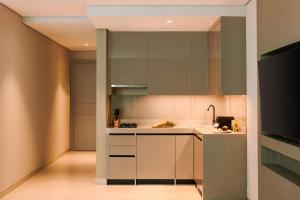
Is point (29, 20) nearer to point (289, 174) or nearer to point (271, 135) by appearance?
point (271, 135)

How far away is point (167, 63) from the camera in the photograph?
227 inches

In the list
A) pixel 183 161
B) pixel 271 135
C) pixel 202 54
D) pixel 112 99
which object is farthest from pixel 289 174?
pixel 112 99

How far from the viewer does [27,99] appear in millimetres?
5809

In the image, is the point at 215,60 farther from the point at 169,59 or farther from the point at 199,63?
the point at 169,59

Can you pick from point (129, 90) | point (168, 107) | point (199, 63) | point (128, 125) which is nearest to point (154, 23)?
point (199, 63)

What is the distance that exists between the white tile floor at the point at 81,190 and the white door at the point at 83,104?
2.61 meters

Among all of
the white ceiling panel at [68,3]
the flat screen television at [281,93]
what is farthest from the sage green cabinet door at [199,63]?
the flat screen television at [281,93]

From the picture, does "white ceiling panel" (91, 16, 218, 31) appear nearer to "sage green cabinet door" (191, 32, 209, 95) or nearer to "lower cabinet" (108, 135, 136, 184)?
"sage green cabinet door" (191, 32, 209, 95)

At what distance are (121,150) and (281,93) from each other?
9.86 ft

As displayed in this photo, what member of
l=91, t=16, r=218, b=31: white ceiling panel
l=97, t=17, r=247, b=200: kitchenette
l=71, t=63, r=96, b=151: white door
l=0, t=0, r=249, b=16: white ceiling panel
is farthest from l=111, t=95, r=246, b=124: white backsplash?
l=71, t=63, r=96, b=151: white door

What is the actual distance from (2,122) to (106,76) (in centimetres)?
169

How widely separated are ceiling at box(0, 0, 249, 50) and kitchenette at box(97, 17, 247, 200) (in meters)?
0.24

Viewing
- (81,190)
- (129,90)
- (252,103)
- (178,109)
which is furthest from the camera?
(178,109)

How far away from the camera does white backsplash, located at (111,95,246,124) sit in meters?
6.07
